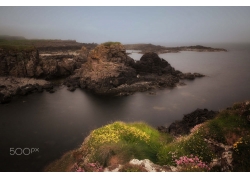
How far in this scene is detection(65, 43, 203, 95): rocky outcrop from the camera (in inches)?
1565

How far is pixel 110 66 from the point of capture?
1671 inches

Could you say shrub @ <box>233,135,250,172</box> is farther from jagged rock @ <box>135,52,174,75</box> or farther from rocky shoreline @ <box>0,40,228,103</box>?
jagged rock @ <box>135,52,174,75</box>

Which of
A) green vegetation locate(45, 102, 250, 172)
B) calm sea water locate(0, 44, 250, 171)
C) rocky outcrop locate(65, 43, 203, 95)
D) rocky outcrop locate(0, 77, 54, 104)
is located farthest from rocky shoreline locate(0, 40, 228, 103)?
green vegetation locate(45, 102, 250, 172)

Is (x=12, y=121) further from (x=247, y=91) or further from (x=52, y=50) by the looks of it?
(x=52, y=50)

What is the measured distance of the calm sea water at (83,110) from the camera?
17.3 metres

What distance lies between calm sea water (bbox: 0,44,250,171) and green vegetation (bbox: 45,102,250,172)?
6.69 meters

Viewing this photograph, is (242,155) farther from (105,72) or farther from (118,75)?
(105,72)

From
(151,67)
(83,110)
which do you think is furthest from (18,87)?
(151,67)

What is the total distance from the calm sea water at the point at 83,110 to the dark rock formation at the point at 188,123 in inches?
87.0

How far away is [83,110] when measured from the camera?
2912 centimetres

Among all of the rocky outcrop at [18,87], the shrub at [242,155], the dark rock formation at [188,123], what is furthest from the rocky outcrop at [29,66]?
the shrub at [242,155]

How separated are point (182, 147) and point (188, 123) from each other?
43.9ft

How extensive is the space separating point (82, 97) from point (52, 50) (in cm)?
5294
